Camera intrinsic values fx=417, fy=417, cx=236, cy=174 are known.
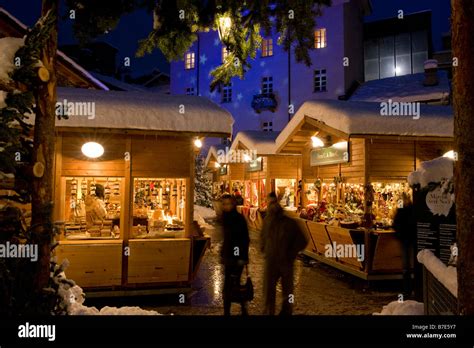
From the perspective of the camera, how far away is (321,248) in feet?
44.1

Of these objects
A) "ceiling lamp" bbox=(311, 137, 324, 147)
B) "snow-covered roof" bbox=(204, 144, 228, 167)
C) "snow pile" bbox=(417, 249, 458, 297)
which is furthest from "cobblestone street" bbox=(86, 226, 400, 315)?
"snow-covered roof" bbox=(204, 144, 228, 167)

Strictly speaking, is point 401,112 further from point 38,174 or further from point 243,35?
point 38,174

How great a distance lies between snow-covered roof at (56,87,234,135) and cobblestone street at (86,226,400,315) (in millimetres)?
2429

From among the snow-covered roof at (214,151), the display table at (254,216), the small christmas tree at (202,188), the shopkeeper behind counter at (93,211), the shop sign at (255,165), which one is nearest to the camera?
the shopkeeper behind counter at (93,211)

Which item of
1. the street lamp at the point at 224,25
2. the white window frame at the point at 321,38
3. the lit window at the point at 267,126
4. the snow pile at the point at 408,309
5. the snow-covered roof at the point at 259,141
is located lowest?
the snow pile at the point at 408,309

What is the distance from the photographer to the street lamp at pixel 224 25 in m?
7.88

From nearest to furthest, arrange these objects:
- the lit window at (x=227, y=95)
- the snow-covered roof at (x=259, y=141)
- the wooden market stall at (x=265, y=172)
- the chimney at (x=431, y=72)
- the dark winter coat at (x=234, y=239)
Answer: the dark winter coat at (x=234, y=239) < the snow-covered roof at (x=259, y=141) < the wooden market stall at (x=265, y=172) < the chimney at (x=431, y=72) < the lit window at (x=227, y=95)

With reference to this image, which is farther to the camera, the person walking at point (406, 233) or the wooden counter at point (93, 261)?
the person walking at point (406, 233)

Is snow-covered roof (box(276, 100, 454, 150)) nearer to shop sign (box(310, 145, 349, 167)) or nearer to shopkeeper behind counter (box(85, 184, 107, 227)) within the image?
shop sign (box(310, 145, 349, 167))

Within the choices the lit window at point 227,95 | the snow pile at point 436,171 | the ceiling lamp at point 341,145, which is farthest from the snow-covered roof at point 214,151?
the snow pile at point 436,171

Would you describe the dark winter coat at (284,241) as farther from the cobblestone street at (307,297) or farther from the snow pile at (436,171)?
the snow pile at (436,171)

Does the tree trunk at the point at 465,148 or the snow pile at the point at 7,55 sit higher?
the snow pile at the point at 7,55

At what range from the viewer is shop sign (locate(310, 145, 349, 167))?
12.7 metres

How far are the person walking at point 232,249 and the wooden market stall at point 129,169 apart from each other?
2813 millimetres
